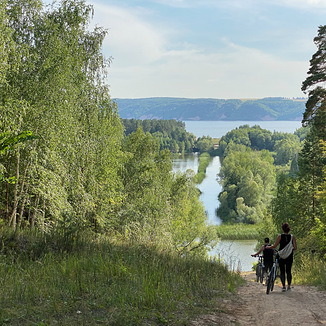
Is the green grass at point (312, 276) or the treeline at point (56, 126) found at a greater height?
the treeline at point (56, 126)

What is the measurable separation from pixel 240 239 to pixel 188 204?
20262 mm

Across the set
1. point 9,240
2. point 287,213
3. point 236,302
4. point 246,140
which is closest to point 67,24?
point 9,240

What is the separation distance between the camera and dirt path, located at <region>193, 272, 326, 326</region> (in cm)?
616

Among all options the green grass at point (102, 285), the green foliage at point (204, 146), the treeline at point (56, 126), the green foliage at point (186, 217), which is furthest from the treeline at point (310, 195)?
the green foliage at point (204, 146)

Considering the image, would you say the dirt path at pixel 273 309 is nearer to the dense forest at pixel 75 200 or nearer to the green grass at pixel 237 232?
the dense forest at pixel 75 200

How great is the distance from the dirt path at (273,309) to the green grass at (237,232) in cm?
5035

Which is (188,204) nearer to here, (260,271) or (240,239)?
(240,239)

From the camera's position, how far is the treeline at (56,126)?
39.1 feet

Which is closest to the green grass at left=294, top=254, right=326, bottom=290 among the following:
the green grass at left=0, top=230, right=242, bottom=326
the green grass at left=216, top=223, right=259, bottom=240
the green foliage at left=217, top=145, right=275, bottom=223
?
the green grass at left=0, top=230, right=242, bottom=326

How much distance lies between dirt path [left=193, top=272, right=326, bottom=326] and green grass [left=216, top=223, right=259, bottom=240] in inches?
1982

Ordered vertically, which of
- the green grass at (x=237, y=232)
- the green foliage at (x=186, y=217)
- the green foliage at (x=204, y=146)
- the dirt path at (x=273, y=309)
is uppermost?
the green foliage at (x=204, y=146)

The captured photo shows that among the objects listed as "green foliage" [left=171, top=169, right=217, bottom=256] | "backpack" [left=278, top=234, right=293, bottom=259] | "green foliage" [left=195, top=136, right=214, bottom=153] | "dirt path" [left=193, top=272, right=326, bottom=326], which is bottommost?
"green foliage" [left=171, top=169, right=217, bottom=256]

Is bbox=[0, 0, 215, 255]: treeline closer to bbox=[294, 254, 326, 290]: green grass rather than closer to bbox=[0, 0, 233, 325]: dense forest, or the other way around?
bbox=[0, 0, 233, 325]: dense forest

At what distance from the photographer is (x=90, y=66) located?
18.5 m
